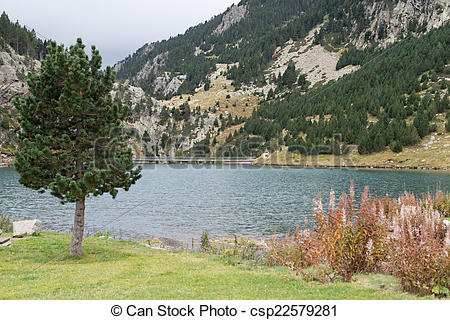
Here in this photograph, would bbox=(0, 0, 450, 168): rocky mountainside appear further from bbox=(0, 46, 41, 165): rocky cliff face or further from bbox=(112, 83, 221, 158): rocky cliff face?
bbox=(112, 83, 221, 158): rocky cliff face

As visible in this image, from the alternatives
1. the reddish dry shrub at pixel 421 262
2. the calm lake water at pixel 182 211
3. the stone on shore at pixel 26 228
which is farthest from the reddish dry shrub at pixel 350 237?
the stone on shore at pixel 26 228

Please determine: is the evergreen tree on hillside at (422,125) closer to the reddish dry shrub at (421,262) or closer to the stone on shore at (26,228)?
the reddish dry shrub at (421,262)

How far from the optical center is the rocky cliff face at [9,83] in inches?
4363

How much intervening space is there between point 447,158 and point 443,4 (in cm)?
13702

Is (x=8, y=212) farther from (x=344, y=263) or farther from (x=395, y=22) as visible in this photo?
(x=395, y=22)

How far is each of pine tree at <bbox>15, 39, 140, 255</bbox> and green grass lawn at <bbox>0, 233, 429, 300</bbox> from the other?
2438 millimetres

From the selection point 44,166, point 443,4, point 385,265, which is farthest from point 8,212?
point 443,4

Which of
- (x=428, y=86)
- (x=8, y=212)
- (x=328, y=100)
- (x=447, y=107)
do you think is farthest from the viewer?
(x=328, y=100)

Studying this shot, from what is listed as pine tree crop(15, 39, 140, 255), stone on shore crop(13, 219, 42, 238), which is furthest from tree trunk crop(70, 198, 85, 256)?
stone on shore crop(13, 219, 42, 238)

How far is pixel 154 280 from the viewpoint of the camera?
10992 mm

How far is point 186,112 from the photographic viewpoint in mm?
193875

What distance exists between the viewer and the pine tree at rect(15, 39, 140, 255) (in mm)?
14414

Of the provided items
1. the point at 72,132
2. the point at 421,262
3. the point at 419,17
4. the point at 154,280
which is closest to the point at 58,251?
the point at 72,132
